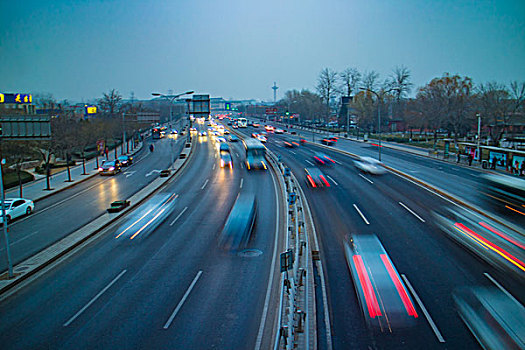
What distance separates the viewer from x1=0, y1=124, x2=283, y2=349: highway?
1152cm

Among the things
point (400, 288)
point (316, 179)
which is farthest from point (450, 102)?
point (400, 288)

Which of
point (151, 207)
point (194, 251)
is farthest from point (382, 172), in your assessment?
point (194, 251)

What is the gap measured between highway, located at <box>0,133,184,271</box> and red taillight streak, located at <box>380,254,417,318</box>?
17.0 meters

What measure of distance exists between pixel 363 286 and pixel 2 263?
54.9 feet

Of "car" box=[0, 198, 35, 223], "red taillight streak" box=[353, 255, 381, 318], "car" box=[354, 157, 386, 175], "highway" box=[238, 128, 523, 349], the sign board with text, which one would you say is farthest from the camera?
"car" box=[354, 157, 386, 175]

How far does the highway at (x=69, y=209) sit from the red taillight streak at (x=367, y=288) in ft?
52.1

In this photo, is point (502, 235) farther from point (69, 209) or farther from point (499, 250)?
point (69, 209)

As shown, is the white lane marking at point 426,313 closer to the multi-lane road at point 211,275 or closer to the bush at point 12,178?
the multi-lane road at point 211,275

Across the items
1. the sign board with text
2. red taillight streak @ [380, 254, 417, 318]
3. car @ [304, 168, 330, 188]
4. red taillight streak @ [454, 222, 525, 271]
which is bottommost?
red taillight streak @ [380, 254, 417, 318]

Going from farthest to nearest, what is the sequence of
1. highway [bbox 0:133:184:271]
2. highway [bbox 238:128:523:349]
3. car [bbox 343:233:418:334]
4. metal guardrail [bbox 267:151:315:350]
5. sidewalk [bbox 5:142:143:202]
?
sidewalk [bbox 5:142:143:202] < highway [bbox 0:133:184:271] < car [bbox 343:233:418:334] < highway [bbox 238:128:523:349] < metal guardrail [bbox 267:151:315:350]

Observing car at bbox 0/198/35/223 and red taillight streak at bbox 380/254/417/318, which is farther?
car at bbox 0/198/35/223

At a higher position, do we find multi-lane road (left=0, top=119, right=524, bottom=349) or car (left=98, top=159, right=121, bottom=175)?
car (left=98, top=159, right=121, bottom=175)

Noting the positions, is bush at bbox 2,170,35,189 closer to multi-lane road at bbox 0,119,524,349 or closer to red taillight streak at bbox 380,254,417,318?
multi-lane road at bbox 0,119,524,349

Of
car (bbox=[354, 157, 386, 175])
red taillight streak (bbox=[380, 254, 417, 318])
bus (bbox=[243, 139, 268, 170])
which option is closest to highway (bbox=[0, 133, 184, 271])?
bus (bbox=[243, 139, 268, 170])
